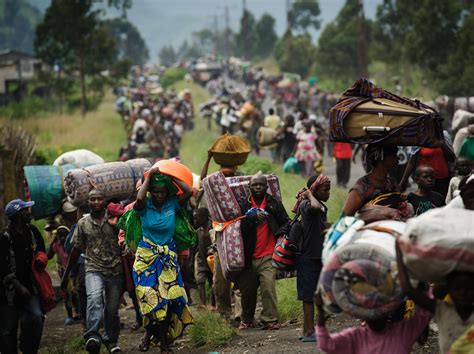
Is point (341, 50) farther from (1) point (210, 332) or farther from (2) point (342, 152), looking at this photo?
(1) point (210, 332)

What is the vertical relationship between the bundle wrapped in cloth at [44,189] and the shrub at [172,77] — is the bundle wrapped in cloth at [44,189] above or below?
above

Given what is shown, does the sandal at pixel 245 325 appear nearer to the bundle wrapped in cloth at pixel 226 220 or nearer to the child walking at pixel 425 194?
the bundle wrapped in cloth at pixel 226 220

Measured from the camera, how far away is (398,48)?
48062 mm

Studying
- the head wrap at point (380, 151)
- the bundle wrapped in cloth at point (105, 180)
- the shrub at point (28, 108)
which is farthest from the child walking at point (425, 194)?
the shrub at point (28, 108)

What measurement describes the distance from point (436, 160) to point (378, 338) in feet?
19.3

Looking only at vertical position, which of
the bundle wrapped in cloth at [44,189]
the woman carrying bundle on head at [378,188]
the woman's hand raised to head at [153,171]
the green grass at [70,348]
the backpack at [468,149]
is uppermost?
the woman carrying bundle on head at [378,188]

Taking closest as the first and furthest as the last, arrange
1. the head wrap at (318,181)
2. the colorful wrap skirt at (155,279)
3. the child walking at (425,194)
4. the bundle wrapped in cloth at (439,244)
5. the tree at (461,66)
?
the bundle wrapped in cloth at (439,244) < the head wrap at (318,181) < the colorful wrap skirt at (155,279) < the child walking at (425,194) < the tree at (461,66)

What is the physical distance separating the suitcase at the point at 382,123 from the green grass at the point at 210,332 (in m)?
3.19

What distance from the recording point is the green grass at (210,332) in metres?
9.22

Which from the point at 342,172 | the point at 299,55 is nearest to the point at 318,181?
the point at 342,172

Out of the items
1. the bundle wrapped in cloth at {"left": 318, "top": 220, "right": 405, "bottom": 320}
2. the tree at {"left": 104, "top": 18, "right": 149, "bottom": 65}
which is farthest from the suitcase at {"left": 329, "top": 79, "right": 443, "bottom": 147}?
the tree at {"left": 104, "top": 18, "right": 149, "bottom": 65}

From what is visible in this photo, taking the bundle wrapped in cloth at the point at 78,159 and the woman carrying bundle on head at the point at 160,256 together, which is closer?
the woman carrying bundle on head at the point at 160,256

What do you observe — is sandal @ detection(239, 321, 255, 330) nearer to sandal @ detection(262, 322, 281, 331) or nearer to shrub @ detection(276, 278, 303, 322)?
sandal @ detection(262, 322, 281, 331)

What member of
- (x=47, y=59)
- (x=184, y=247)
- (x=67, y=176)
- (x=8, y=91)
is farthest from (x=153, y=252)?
(x=8, y=91)
